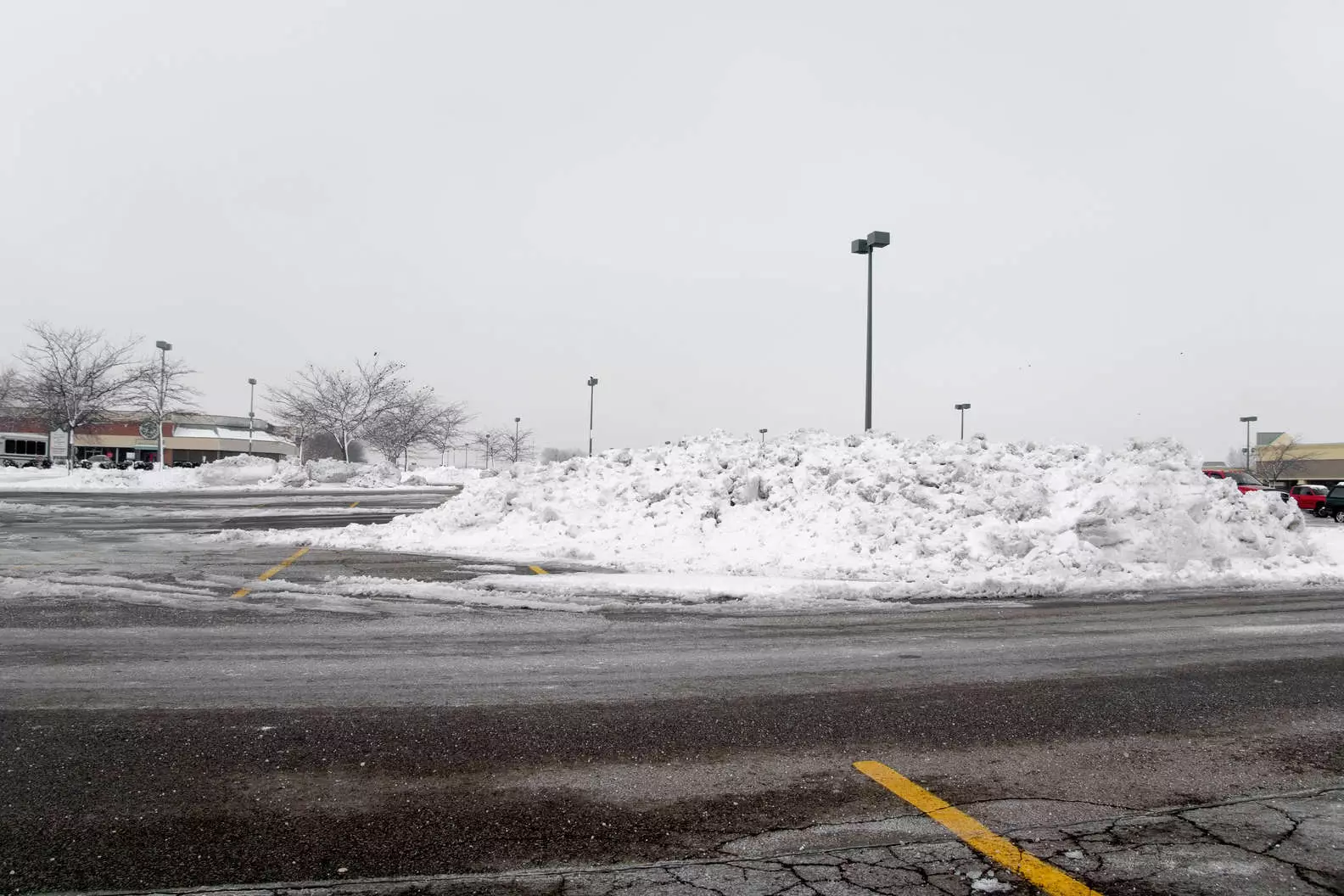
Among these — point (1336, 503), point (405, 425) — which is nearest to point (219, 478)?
point (405, 425)

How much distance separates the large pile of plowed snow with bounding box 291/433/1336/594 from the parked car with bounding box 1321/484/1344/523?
50.0ft

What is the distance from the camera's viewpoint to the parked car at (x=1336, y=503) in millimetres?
25766

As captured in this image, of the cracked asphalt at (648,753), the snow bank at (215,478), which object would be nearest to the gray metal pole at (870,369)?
the cracked asphalt at (648,753)

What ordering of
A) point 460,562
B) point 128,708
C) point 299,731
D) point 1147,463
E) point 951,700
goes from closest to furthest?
point 299,731 < point 128,708 < point 951,700 < point 460,562 < point 1147,463

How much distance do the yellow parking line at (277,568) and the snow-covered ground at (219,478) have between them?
21866 mm

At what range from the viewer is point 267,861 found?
118 inches

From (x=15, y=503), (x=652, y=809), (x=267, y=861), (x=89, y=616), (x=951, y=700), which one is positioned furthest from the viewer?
(x=15, y=503)

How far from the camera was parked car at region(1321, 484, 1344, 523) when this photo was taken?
84.5ft

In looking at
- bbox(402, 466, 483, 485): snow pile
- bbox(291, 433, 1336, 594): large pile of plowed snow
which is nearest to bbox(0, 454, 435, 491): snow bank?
bbox(402, 466, 483, 485): snow pile

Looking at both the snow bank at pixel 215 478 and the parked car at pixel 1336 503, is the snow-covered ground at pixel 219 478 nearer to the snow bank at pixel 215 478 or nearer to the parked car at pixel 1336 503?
the snow bank at pixel 215 478

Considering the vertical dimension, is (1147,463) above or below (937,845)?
above

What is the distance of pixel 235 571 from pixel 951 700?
9.71m

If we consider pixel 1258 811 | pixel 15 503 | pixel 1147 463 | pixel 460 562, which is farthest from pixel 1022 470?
pixel 15 503

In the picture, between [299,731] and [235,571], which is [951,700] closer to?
[299,731]
